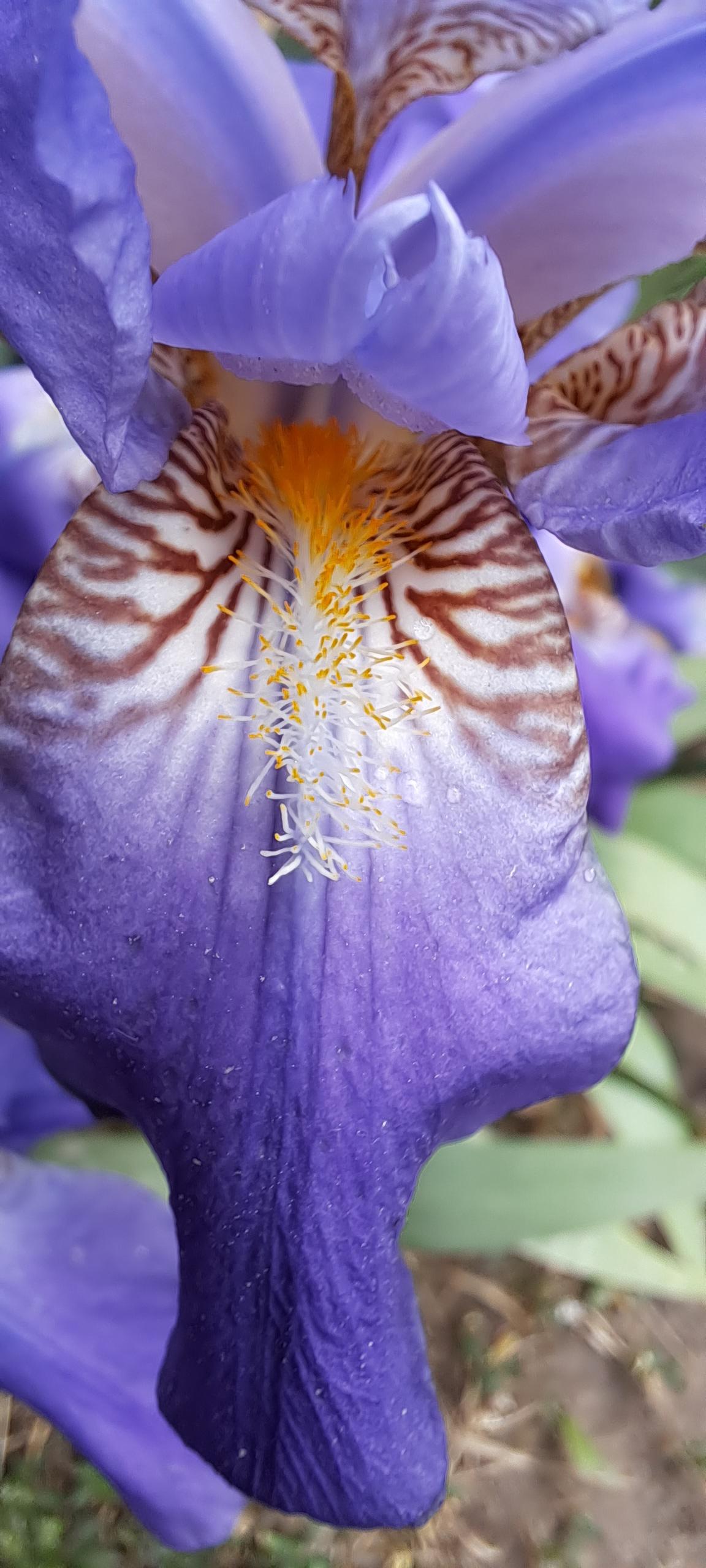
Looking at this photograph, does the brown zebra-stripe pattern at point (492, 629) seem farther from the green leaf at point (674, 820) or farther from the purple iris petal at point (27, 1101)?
the green leaf at point (674, 820)

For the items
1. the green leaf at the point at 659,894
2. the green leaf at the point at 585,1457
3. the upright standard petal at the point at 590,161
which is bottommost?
the green leaf at the point at 585,1457

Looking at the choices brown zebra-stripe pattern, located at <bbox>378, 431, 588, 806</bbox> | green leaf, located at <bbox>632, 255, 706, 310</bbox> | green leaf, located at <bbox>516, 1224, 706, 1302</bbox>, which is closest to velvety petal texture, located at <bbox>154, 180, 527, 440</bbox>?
brown zebra-stripe pattern, located at <bbox>378, 431, 588, 806</bbox>

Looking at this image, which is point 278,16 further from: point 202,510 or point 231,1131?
point 231,1131

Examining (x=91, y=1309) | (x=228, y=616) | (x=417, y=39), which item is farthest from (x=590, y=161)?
(x=91, y=1309)

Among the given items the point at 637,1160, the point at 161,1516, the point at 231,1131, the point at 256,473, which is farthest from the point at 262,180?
the point at 161,1516

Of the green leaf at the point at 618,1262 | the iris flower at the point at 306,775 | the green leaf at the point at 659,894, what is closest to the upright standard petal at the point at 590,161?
the iris flower at the point at 306,775

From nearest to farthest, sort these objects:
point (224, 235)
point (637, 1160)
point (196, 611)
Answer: point (224, 235)
point (196, 611)
point (637, 1160)
